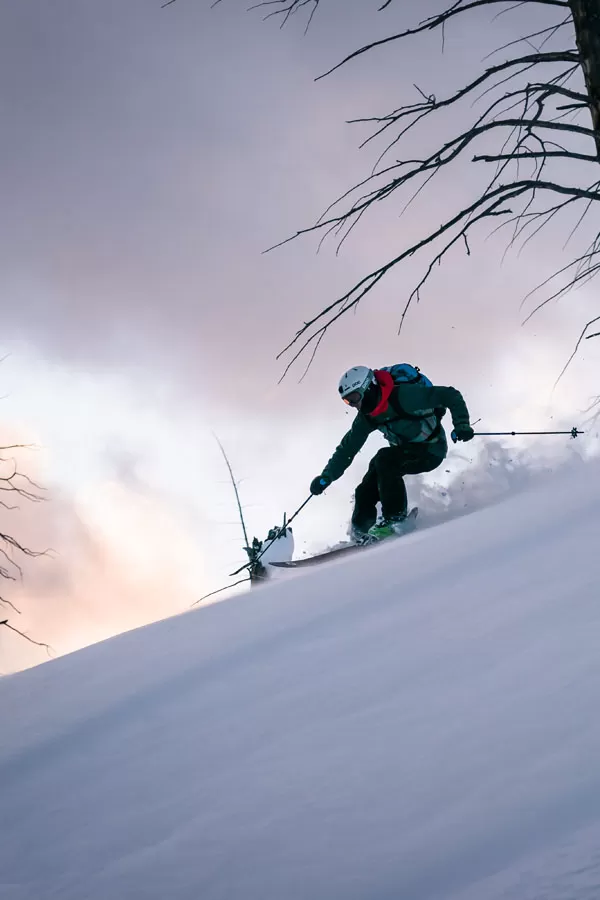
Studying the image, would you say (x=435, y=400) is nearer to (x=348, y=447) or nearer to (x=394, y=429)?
(x=394, y=429)

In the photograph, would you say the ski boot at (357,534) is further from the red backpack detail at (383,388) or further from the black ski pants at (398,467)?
the red backpack detail at (383,388)

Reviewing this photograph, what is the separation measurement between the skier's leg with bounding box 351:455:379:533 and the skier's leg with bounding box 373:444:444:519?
1.27ft

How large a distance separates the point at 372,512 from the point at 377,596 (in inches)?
157

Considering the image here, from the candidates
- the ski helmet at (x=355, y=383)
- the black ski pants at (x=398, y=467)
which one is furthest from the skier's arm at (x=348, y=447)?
the ski helmet at (x=355, y=383)

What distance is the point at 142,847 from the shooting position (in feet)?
5.23

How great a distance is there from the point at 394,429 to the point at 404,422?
111mm

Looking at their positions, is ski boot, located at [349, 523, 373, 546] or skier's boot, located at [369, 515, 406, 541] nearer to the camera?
skier's boot, located at [369, 515, 406, 541]

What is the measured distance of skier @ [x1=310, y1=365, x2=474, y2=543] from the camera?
20.8ft

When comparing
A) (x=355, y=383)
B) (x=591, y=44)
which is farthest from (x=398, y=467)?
(x=591, y=44)

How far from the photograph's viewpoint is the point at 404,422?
6.54 meters

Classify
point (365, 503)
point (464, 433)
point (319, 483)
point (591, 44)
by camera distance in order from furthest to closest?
point (365, 503), point (319, 483), point (464, 433), point (591, 44)

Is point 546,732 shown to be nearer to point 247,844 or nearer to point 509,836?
point 509,836

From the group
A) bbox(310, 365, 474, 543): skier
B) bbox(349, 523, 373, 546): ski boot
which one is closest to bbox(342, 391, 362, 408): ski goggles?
bbox(310, 365, 474, 543): skier

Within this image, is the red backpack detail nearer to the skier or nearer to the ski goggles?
the skier
